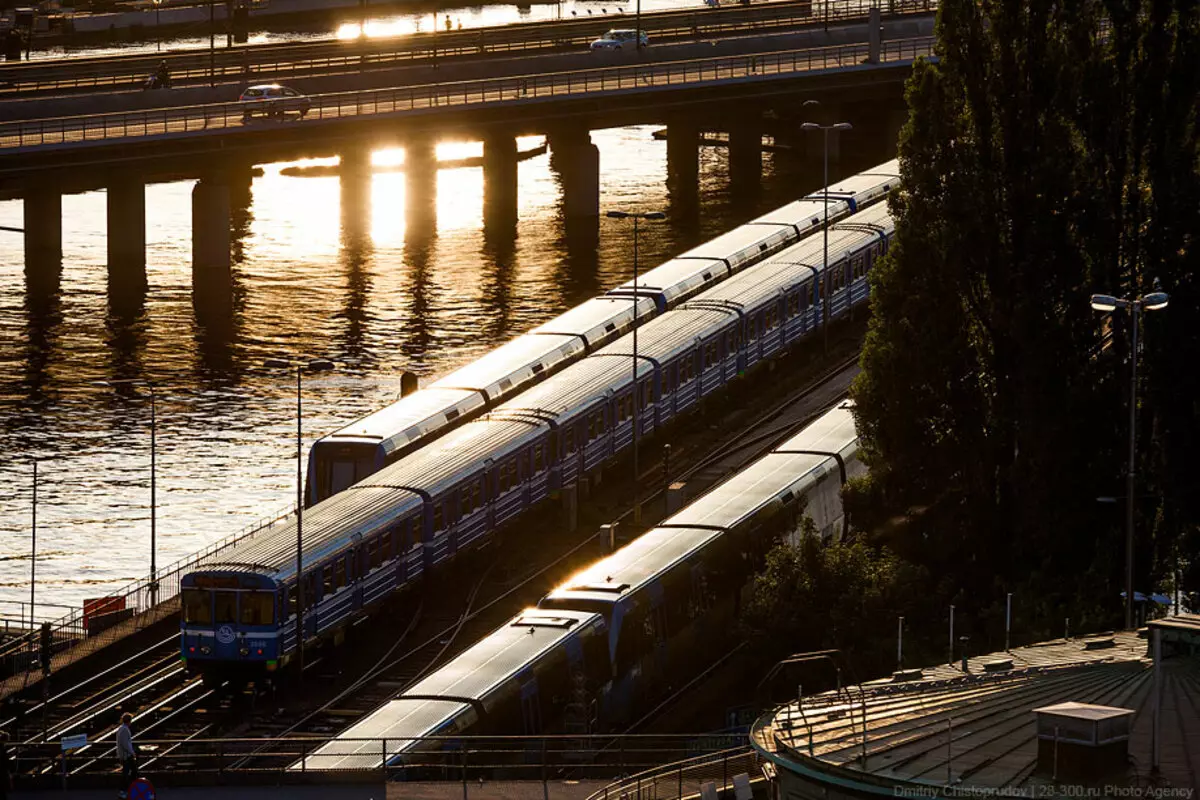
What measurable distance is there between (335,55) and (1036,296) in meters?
118

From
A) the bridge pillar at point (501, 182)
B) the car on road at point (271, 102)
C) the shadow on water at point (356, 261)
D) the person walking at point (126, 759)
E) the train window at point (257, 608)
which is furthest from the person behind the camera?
the bridge pillar at point (501, 182)

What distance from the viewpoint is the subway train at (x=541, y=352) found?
70.4m

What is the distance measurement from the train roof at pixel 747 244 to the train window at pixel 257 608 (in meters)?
47.4

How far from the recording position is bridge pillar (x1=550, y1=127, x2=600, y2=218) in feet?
477

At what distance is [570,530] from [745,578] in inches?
537

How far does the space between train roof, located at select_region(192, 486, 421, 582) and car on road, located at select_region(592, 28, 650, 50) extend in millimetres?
107942

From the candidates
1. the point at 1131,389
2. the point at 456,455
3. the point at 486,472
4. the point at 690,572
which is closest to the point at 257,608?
the point at 690,572

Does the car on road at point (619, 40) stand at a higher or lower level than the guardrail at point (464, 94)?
higher

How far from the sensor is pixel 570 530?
7438 centimetres

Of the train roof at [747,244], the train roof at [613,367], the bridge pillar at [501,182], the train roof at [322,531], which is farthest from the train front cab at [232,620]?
the bridge pillar at [501,182]

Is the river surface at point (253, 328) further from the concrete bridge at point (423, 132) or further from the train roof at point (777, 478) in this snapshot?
the train roof at point (777, 478)

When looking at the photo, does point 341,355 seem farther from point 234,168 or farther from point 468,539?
point 468,539

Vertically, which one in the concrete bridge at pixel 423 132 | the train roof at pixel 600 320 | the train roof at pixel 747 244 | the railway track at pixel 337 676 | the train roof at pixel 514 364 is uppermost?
the concrete bridge at pixel 423 132

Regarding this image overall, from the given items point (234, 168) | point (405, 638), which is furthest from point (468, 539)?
point (234, 168)
